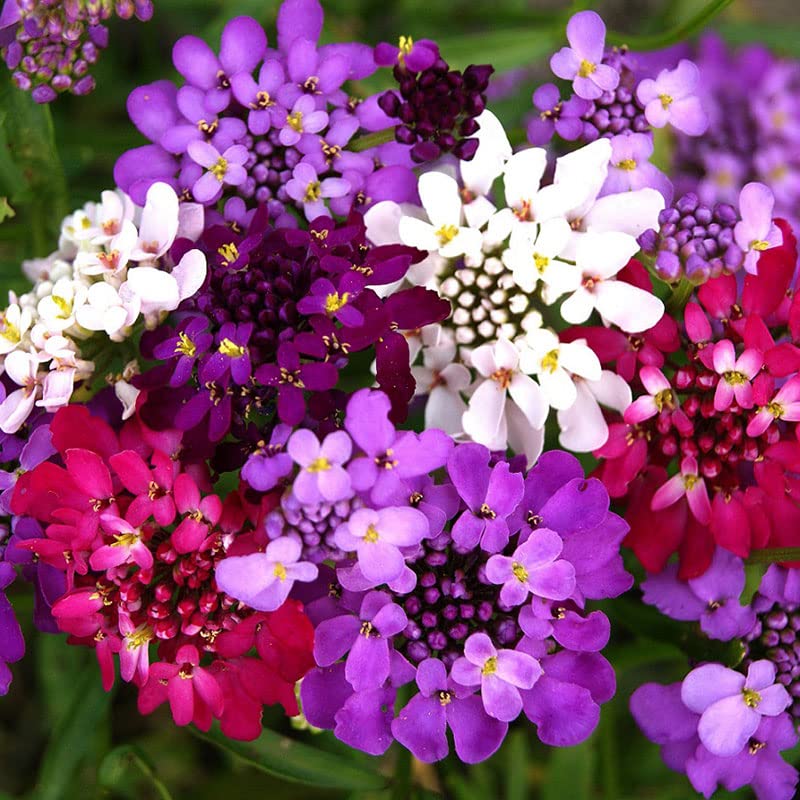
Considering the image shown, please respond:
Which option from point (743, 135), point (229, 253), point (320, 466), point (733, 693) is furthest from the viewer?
point (743, 135)

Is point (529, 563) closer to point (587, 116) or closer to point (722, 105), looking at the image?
point (587, 116)

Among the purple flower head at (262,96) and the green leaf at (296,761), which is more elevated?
→ the purple flower head at (262,96)

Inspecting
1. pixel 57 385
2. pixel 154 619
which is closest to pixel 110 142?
pixel 57 385

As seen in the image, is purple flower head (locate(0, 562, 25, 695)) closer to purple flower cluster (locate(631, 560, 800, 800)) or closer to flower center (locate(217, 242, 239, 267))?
flower center (locate(217, 242, 239, 267))

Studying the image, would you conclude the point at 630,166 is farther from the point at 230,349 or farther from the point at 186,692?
the point at 186,692

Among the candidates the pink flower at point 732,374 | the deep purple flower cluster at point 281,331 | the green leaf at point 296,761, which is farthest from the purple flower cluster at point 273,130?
the green leaf at point 296,761

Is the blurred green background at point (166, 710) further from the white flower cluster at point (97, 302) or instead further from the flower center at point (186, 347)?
the flower center at point (186, 347)

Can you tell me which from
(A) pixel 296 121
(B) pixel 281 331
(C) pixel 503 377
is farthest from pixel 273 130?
(C) pixel 503 377
